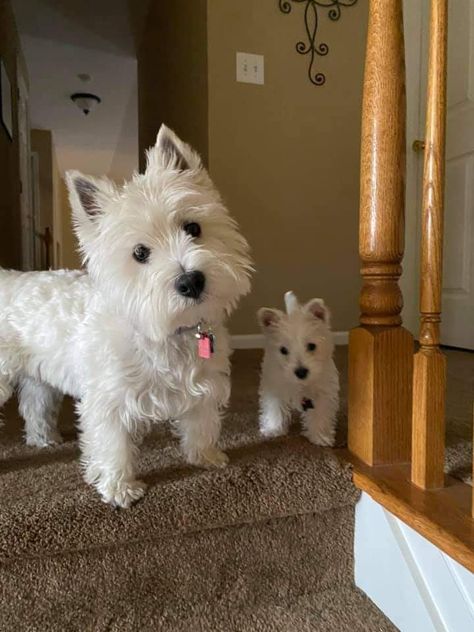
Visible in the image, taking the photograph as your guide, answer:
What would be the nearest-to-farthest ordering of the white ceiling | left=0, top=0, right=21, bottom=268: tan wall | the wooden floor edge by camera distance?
the wooden floor edge, left=0, top=0, right=21, bottom=268: tan wall, the white ceiling

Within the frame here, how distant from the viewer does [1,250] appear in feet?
11.4

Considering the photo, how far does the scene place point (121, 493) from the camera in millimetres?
1032

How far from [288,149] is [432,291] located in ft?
6.81

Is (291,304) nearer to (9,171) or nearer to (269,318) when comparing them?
(269,318)

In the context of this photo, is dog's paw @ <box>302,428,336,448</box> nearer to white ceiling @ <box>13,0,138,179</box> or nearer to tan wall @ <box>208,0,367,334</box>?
tan wall @ <box>208,0,367,334</box>

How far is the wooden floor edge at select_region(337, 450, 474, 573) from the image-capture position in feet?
2.82

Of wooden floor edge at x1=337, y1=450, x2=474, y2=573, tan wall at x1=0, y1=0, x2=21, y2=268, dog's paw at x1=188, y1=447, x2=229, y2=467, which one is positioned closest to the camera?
wooden floor edge at x1=337, y1=450, x2=474, y2=573

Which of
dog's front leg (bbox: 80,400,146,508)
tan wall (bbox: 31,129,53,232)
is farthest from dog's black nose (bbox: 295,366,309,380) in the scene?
tan wall (bbox: 31,129,53,232)

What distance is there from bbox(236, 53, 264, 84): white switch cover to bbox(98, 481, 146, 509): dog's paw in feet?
7.72

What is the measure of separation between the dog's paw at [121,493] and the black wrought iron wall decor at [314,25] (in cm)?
A: 254

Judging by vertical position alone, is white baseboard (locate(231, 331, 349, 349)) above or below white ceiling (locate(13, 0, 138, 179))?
below

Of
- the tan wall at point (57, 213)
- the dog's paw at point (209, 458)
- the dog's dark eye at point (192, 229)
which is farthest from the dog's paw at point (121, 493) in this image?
the tan wall at point (57, 213)

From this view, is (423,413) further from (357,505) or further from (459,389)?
(459,389)

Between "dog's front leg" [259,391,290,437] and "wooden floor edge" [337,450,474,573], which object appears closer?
"wooden floor edge" [337,450,474,573]
